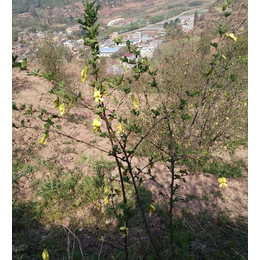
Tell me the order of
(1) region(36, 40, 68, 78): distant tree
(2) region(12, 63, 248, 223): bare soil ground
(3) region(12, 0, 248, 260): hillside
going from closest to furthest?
1. (3) region(12, 0, 248, 260): hillside
2. (2) region(12, 63, 248, 223): bare soil ground
3. (1) region(36, 40, 68, 78): distant tree

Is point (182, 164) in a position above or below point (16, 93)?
below

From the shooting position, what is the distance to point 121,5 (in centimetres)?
5766

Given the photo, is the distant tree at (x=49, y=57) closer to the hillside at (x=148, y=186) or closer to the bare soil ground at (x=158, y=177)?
the bare soil ground at (x=158, y=177)

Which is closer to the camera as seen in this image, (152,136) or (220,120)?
(220,120)

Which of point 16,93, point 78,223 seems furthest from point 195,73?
point 16,93

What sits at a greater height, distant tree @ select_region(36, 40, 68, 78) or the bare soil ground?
distant tree @ select_region(36, 40, 68, 78)

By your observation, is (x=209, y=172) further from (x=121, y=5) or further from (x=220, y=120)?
(x=121, y=5)

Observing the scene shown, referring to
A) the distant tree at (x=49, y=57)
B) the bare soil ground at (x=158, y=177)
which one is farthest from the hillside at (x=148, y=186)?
the distant tree at (x=49, y=57)

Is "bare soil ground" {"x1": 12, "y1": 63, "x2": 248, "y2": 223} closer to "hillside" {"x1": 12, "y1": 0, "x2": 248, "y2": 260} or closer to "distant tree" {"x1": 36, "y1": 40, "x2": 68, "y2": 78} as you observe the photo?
"hillside" {"x1": 12, "y1": 0, "x2": 248, "y2": 260}

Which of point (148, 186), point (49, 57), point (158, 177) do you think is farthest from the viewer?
point (49, 57)

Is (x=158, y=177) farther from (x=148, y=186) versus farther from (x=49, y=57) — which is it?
(x=49, y=57)

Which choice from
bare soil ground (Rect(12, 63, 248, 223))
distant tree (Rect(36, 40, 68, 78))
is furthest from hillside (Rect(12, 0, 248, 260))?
distant tree (Rect(36, 40, 68, 78))

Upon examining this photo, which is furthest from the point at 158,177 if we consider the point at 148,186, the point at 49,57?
the point at 49,57

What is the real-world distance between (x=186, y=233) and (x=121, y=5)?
66.6 metres
